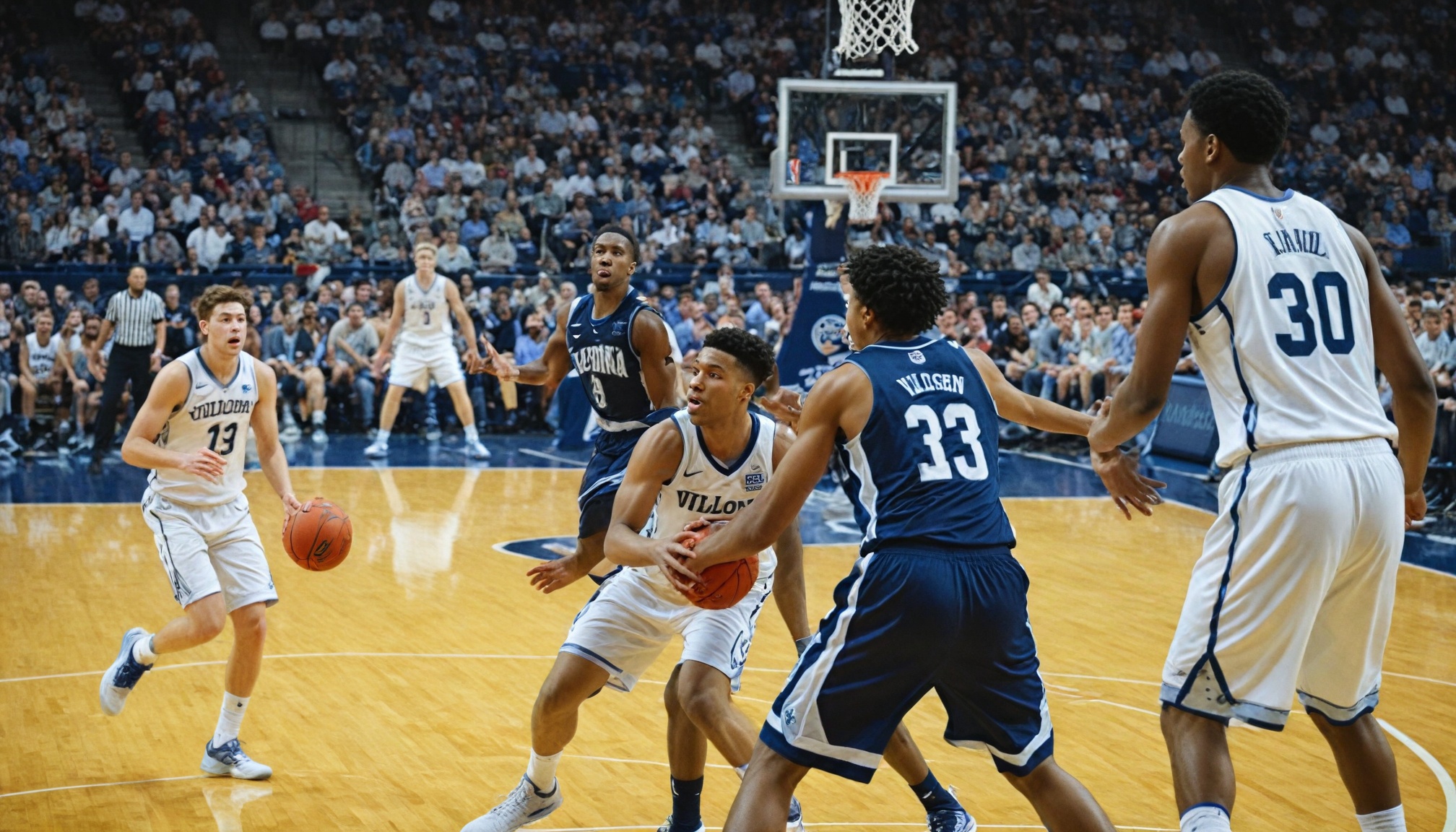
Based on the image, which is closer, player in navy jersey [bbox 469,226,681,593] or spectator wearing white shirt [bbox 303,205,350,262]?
player in navy jersey [bbox 469,226,681,593]

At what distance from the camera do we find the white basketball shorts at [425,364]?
14250 millimetres

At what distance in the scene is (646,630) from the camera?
4.49 meters

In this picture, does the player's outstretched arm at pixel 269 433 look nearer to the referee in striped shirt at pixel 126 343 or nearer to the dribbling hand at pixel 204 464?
the dribbling hand at pixel 204 464

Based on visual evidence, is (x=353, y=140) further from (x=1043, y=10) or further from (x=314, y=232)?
(x=1043, y=10)

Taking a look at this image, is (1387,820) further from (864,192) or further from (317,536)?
(864,192)

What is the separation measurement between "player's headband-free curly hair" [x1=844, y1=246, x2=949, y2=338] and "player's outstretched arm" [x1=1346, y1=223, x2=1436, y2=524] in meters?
1.06

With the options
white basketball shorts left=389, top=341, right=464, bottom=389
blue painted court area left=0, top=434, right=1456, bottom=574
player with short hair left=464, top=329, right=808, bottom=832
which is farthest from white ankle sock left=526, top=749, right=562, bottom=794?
white basketball shorts left=389, top=341, right=464, bottom=389

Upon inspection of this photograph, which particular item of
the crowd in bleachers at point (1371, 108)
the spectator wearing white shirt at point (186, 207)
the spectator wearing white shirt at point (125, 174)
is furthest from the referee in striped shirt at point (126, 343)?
the crowd in bleachers at point (1371, 108)

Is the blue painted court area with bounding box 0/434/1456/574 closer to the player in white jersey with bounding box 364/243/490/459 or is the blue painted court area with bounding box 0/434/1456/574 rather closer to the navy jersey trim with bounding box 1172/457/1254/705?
the player in white jersey with bounding box 364/243/490/459

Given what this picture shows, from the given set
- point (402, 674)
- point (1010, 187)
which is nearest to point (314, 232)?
point (1010, 187)

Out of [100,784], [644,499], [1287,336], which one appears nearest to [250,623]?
[100,784]

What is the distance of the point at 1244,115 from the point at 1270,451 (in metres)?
0.83

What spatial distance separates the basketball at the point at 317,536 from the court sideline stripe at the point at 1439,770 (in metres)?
3.94

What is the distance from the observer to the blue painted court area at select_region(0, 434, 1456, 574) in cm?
1089
